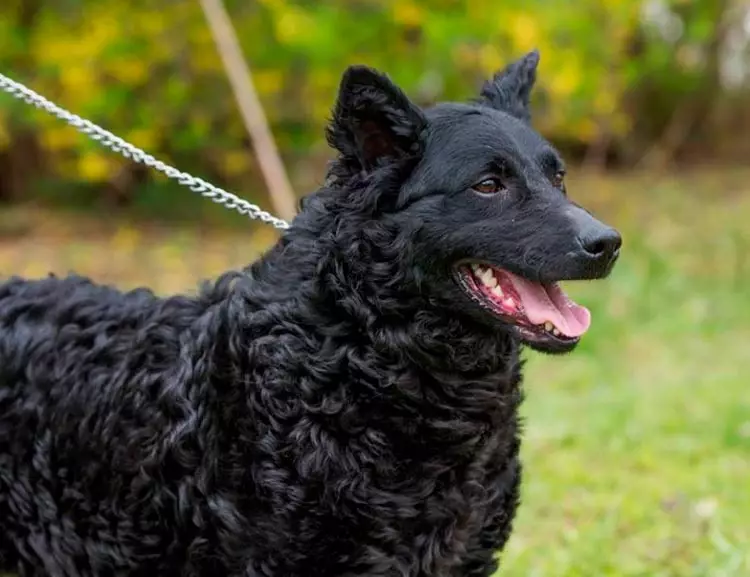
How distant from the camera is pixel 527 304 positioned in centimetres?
300

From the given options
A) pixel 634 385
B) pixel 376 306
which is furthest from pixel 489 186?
pixel 634 385

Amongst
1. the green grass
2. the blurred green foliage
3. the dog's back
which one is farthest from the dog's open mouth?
the blurred green foliage

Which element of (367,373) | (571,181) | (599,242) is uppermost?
(571,181)

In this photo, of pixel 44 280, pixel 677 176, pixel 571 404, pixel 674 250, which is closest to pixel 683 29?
pixel 677 176

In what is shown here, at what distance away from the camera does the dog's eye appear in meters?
2.98

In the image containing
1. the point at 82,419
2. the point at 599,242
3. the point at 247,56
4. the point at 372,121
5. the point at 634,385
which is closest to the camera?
the point at 599,242

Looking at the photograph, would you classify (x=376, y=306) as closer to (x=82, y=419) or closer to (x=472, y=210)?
(x=472, y=210)

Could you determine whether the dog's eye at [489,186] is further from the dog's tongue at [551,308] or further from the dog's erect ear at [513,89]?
the dog's erect ear at [513,89]

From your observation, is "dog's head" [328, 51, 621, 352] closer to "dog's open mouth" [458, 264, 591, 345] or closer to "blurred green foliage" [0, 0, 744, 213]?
"dog's open mouth" [458, 264, 591, 345]

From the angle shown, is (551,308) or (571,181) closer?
(551,308)

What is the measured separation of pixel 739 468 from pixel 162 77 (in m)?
8.34

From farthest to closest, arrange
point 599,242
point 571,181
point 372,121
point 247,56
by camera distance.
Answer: point 571,181 → point 247,56 → point 372,121 → point 599,242

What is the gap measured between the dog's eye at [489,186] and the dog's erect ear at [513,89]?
1.30ft

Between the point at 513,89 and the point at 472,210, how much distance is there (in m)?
0.63
